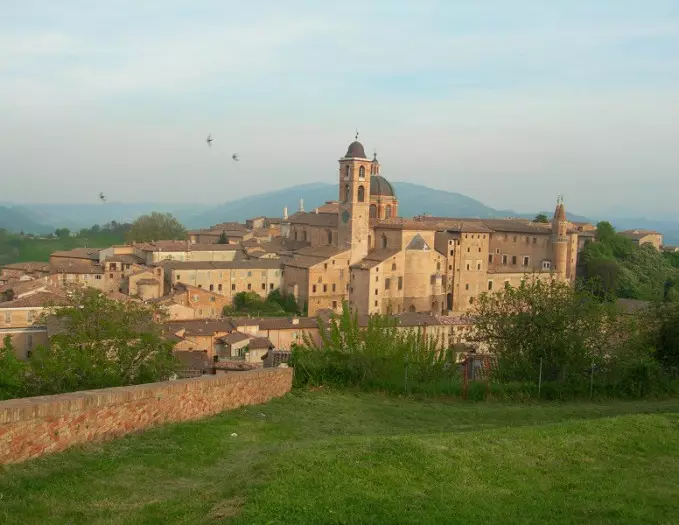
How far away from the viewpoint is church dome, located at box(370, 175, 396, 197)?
6519 centimetres

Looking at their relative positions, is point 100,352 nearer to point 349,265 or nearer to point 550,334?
point 550,334

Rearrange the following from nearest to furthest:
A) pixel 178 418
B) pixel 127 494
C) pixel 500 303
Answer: pixel 127 494, pixel 178 418, pixel 500 303

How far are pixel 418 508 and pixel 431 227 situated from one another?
53.3m

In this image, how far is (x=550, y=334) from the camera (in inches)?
661

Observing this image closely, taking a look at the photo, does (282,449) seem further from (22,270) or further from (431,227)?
(22,270)

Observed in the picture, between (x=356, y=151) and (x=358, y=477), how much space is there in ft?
169

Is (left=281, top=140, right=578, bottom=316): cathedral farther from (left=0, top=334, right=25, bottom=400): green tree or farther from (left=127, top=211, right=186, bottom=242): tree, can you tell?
(left=0, top=334, right=25, bottom=400): green tree

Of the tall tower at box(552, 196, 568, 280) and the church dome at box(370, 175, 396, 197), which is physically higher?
the church dome at box(370, 175, 396, 197)

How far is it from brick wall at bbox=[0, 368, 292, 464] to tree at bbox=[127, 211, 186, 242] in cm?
7189

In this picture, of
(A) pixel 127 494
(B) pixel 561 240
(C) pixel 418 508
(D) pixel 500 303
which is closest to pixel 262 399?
(A) pixel 127 494

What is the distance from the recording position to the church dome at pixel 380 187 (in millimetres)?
65188

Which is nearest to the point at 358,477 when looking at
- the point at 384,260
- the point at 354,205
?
the point at 384,260

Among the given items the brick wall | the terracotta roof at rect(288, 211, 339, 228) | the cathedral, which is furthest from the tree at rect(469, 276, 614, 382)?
the terracotta roof at rect(288, 211, 339, 228)

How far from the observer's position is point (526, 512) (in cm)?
689
